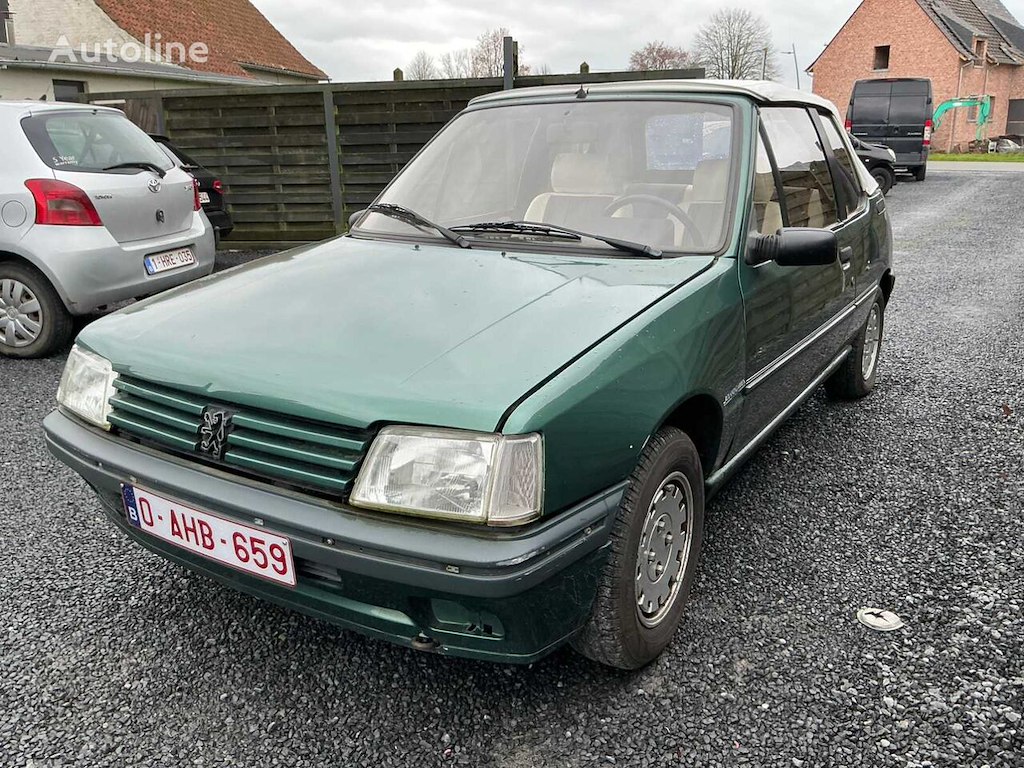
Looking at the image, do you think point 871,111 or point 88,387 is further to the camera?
point 871,111

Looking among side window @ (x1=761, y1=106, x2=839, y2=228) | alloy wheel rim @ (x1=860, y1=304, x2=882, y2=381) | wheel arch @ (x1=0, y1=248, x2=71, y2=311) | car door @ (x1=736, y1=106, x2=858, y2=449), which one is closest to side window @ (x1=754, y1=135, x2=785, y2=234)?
car door @ (x1=736, y1=106, x2=858, y2=449)

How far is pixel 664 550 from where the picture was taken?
2354 millimetres

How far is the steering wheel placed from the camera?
272cm

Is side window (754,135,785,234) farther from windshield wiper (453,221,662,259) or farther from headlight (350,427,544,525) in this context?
headlight (350,427,544,525)

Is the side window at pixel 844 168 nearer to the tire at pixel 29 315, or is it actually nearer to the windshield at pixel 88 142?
the windshield at pixel 88 142

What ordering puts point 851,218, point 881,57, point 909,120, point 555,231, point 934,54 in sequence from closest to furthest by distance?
point 555,231, point 851,218, point 909,120, point 934,54, point 881,57

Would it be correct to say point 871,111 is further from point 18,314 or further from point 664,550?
point 664,550

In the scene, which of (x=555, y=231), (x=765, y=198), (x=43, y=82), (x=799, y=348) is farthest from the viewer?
(x=43, y=82)

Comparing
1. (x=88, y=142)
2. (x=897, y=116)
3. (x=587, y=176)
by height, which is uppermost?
(x=897, y=116)

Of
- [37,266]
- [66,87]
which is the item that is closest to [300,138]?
[37,266]

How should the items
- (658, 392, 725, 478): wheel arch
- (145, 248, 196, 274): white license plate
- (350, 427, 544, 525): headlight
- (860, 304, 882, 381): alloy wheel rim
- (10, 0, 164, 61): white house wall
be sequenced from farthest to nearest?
(10, 0, 164, 61): white house wall
(145, 248, 196, 274): white license plate
(860, 304, 882, 381): alloy wheel rim
(658, 392, 725, 478): wheel arch
(350, 427, 544, 525): headlight

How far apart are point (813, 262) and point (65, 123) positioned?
516cm

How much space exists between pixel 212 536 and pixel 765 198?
2.14 meters

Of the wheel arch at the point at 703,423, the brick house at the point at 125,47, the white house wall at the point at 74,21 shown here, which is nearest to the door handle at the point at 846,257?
the wheel arch at the point at 703,423
